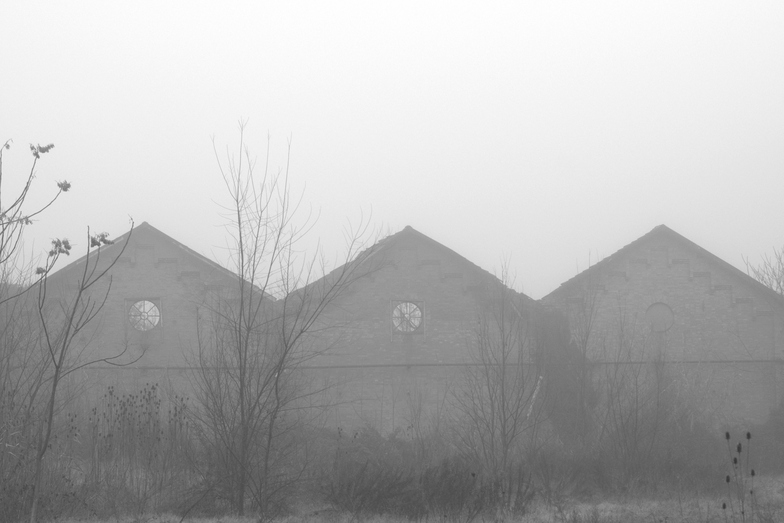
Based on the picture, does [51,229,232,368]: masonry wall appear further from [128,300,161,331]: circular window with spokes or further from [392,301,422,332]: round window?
[392,301,422,332]: round window

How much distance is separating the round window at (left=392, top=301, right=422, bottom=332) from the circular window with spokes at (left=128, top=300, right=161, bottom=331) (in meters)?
7.21

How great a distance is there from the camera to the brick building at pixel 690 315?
2444 cm

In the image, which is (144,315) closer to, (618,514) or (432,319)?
(432,319)

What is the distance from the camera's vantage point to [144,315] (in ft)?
80.6

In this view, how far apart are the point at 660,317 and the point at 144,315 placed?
16039 millimetres

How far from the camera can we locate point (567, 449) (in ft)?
56.2

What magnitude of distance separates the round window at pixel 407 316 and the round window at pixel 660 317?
286 inches

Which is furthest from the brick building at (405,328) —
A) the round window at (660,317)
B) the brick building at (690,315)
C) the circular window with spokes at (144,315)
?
the circular window with spokes at (144,315)

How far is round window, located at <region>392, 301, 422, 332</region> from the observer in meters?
24.5

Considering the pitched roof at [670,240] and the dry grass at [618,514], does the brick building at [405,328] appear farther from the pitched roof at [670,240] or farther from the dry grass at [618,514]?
the dry grass at [618,514]

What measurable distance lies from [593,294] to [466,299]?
407cm

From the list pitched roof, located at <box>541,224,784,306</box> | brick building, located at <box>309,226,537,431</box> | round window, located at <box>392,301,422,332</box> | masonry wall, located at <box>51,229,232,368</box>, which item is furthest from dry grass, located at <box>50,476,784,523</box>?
masonry wall, located at <box>51,229,232,368</box>

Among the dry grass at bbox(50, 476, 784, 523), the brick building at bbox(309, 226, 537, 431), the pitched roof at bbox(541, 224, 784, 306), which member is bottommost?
the dry grass at bbox(50, 476, 784, 523)

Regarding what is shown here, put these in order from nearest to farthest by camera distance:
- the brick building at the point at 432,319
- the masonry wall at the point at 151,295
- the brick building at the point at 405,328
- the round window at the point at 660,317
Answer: the brick building at the point at 405,328
the brick building at the point at 432,319
the masonry wall at the point at 151,295
the round window at the point at 660,317
